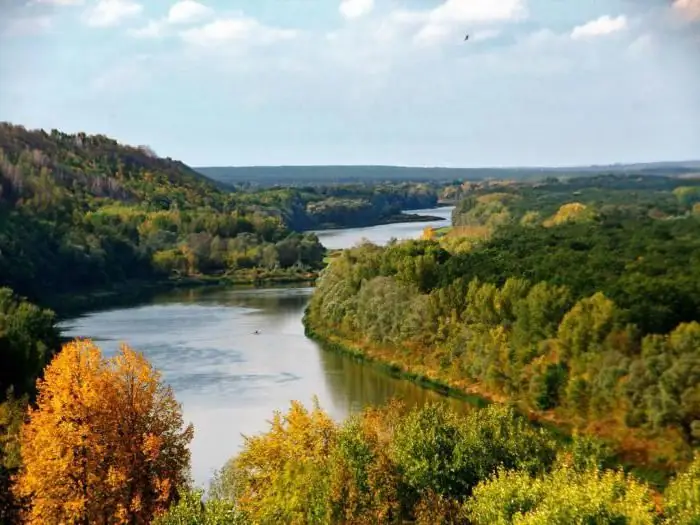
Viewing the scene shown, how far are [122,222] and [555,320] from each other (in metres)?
55.3

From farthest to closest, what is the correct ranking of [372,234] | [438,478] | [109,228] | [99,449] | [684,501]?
[372,234] → [109,228] → [438,478] → [99,449] → [684,501]

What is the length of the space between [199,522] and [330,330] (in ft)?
103

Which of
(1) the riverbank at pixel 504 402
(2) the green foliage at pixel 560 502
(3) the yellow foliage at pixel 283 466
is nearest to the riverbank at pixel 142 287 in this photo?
(1) the riverbank at pixel 504 402

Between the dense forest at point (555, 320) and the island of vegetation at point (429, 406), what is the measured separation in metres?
0.07

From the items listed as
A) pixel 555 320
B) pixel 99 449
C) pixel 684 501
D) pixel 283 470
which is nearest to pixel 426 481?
pixel 283 470

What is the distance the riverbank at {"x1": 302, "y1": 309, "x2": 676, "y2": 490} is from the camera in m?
25.4

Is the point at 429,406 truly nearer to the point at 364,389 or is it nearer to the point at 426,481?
the point at 426,481

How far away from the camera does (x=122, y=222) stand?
82.9 m

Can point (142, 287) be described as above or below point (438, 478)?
below

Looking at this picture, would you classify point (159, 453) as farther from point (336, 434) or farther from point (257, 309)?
point (257, 309)

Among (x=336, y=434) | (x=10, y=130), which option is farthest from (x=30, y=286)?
(x=10, y=130)

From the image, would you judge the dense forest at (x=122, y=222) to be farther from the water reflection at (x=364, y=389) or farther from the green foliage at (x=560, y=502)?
the green foliage at (x=560, y=502)

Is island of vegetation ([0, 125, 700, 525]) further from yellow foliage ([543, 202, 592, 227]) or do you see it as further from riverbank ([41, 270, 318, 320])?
yellow foliage ([543, 202, 592, 227])

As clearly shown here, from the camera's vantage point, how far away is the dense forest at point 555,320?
27.3m
